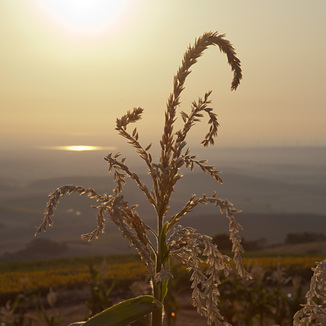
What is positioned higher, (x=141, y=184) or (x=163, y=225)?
(x=141, y=184)

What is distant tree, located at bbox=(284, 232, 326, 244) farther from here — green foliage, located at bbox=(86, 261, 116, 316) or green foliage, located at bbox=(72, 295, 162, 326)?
green foliage, located at bbox=(72, 295, 162, 326)

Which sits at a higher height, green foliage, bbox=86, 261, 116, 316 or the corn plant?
the corn plant

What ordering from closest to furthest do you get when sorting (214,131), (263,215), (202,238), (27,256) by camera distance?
(202,238)
(214,131)
(27,256)
(263,215)

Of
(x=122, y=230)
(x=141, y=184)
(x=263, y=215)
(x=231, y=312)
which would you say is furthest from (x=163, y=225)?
(x=263, y=215)

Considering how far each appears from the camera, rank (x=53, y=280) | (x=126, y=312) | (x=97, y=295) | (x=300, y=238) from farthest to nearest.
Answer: (x=300, y=238), (x=53, y=280), (x=97, y=295), (x=126, y=312)

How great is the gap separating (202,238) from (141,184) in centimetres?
32

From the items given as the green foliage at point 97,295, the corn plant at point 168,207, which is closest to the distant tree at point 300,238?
the green foliage at point 97,295

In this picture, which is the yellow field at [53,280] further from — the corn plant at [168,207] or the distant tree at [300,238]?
the distant tree at [300,238]

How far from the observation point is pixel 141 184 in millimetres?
1785

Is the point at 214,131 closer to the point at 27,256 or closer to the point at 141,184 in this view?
the point at 141,184

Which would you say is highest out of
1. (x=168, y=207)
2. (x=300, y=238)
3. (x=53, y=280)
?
(x=168, y=207)

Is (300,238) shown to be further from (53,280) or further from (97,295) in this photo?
(97,295)

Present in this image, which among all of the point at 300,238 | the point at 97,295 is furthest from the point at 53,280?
the point at 300,238

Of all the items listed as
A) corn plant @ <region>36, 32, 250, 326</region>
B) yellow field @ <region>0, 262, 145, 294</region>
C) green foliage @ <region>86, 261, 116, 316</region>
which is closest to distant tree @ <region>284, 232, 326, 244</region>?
yellow field @ <region>0, 262, 145, 294</region>
